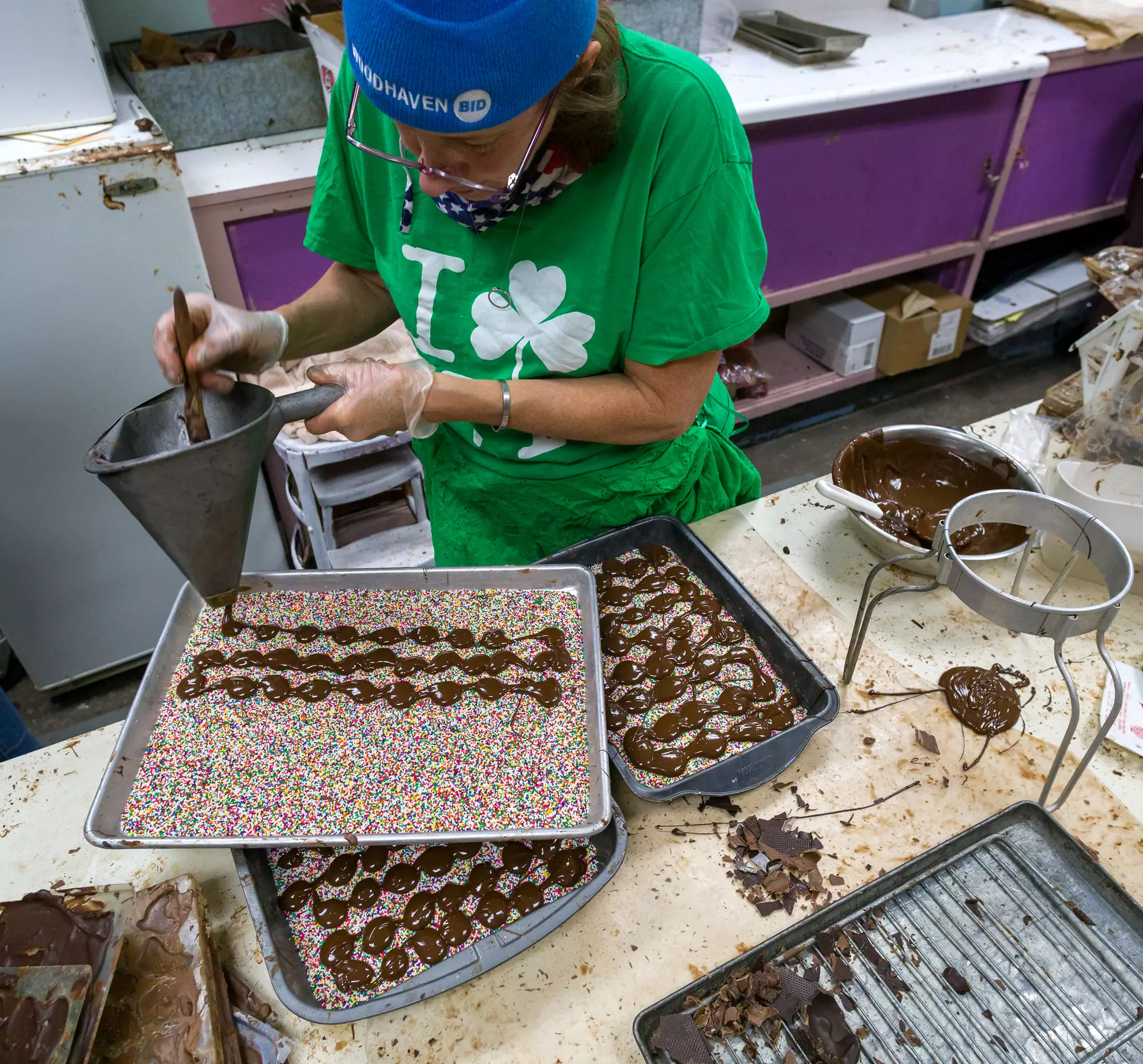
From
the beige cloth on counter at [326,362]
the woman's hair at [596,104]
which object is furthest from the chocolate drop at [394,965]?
the beige cloth on counter at [326,362]

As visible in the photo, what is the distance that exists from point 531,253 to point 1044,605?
963 millimetres

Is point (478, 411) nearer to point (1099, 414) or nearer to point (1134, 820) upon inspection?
point (1134, 820)

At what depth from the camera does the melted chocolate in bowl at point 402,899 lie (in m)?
1.03

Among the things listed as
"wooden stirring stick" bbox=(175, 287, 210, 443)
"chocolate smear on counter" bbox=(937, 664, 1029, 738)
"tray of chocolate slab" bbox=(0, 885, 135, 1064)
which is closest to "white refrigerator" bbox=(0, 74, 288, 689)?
"wooden stirring stick" bbox=(175, 287, 210, 443)

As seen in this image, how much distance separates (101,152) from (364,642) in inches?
55.0

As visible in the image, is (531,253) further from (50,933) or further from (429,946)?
(50,933)

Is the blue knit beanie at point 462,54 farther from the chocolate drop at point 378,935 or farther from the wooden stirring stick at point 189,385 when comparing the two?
the chocolate drop at point 378,935

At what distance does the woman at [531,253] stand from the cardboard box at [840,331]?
2.26 metres

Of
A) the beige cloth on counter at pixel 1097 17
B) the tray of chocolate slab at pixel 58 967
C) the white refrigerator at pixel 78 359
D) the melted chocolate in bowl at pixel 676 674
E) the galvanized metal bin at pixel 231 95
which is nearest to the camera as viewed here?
the tray of chocolate slab at pixel 58 967

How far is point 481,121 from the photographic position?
0.98 meters

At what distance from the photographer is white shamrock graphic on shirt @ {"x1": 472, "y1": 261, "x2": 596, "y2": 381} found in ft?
4.31

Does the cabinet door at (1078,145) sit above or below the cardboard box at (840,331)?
above

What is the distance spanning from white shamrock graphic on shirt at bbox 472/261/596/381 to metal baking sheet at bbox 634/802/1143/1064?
0.93 meters

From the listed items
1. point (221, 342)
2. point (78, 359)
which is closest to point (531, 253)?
point (221, 342)
